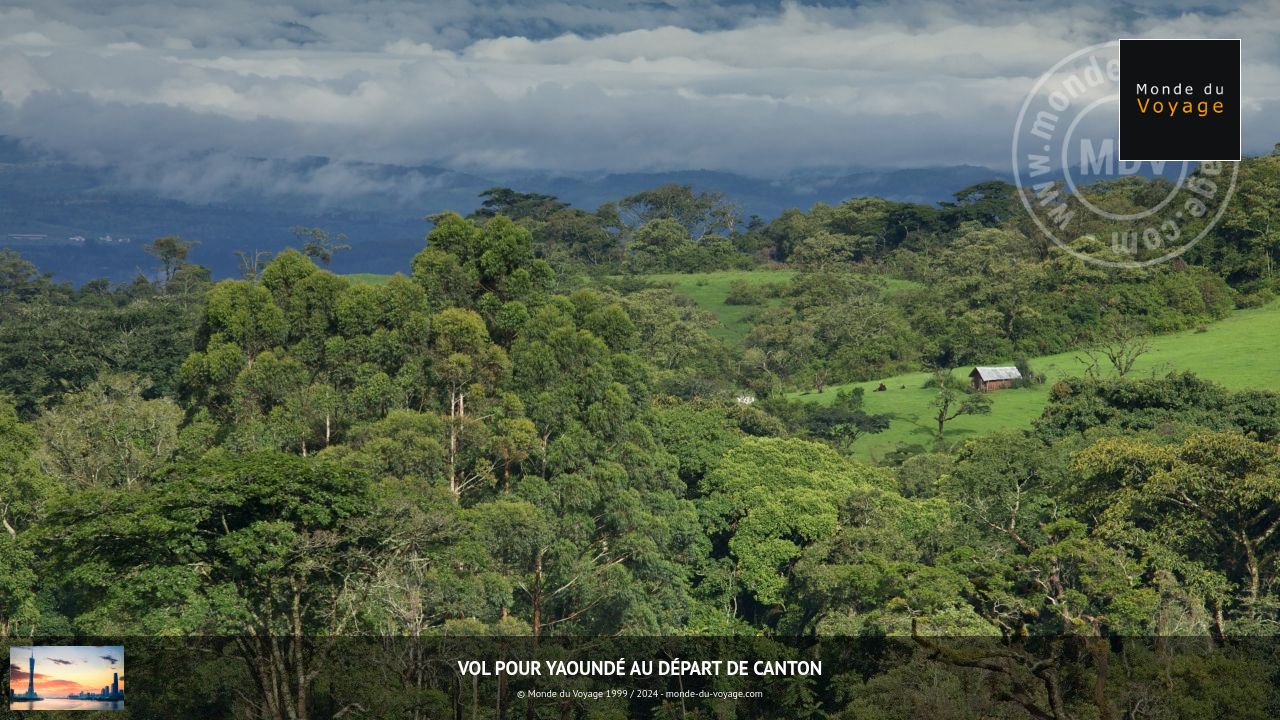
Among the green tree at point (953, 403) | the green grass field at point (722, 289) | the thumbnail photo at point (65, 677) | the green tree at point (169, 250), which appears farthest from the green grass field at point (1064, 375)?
the green tree at point (169, 250)

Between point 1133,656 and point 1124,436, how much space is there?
1486cm

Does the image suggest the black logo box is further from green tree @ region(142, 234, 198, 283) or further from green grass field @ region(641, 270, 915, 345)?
green tree @ region(142, 234, 198, 283)

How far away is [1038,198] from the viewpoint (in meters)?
93.6

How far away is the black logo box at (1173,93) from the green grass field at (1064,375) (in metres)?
10.5

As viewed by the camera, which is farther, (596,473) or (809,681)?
(596,473)

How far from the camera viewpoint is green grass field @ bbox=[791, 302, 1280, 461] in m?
52.8

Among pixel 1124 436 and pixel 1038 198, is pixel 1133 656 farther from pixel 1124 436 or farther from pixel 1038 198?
pixel 1038 198

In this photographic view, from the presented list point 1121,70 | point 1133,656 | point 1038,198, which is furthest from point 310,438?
point 1038,198

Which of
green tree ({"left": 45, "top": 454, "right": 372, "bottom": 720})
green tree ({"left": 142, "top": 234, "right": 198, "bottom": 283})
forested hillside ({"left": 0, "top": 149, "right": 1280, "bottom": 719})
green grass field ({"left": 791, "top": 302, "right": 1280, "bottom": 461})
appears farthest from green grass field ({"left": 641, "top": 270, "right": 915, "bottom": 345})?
green tree ({"left": 45, "top": 454, "right": 372, "bottom": 720})

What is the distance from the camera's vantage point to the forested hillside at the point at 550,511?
2086cm

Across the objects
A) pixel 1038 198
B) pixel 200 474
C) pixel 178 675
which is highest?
pixel 1038 198

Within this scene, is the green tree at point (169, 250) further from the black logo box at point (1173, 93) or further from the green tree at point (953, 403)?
the black logo box at point (1173, 93)

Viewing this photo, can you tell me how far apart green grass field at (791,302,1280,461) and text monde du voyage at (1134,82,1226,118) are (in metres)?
11.6

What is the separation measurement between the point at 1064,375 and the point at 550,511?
35.0 m
